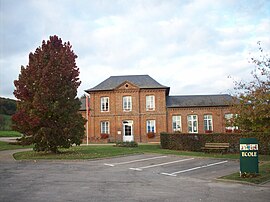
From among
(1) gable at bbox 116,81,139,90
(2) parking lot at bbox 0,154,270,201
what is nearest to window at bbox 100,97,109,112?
(1) gable at bbox 116,81,139,90

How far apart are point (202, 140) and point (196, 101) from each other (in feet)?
50.3

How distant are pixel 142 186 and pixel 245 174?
161 inches

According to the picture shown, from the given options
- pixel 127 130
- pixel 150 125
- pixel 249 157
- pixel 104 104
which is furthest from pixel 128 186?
pixel 104 104

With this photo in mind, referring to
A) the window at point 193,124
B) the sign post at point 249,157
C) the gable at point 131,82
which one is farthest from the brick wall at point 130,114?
the sign post at point 249,157

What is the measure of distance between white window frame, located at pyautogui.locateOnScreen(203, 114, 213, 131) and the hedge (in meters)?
12.6

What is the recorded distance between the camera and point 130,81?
1512 inches

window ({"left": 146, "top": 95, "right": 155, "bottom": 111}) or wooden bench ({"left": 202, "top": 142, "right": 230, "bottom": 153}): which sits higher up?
window ({"left": 146, "top": 95, "right": 155, "bottom": 111})

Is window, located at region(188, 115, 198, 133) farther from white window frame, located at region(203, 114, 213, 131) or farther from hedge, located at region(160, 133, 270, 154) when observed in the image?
hedge, located at region(160, 133, 270, 154)

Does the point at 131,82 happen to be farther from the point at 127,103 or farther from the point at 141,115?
the point at 141,115

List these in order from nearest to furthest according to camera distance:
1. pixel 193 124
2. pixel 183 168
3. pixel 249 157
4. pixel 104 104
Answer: pixel 249 157 < pixel 183 168 < pixel 193 124 < pixel 104 104

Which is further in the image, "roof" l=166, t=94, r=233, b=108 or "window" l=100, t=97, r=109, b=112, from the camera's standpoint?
"window" l=100, t=97, r=109, b=112

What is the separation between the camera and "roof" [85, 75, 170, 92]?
3773 cm

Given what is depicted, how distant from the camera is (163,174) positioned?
12688mm

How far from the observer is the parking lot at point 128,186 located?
27.0ft
